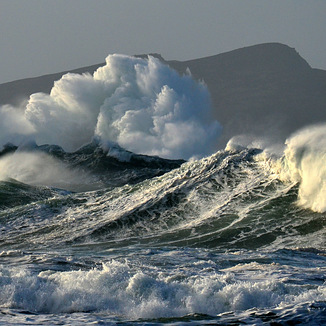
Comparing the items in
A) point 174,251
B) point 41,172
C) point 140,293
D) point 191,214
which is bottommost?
point 140,293

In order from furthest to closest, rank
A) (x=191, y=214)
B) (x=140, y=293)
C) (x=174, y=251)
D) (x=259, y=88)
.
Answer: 1. (x=259, y=88)
2. (x=191, y=214)
3. (x=174, y=251)
4. (x=140, y=293)

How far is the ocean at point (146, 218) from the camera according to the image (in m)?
13.0


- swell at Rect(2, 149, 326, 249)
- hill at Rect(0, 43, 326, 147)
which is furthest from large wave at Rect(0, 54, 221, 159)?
hill at Rect(0, 43, 326, 147)

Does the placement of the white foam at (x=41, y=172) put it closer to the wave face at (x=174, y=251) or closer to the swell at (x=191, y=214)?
the wave face at (x=174, y=251)

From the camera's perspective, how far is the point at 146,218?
26.5m

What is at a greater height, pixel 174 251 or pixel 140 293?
pixel 174 251

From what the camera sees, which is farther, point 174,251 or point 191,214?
point 191,214

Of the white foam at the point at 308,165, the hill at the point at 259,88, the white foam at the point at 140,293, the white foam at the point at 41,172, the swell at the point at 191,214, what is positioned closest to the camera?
the white foam at the point at 140,293

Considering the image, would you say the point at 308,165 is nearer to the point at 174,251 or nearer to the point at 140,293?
the point at 174,251

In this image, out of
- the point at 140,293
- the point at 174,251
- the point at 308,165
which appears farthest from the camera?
the point at 308,165

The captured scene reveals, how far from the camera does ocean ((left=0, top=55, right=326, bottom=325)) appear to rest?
13.0 m

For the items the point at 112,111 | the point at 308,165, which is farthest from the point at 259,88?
the point at 308,165

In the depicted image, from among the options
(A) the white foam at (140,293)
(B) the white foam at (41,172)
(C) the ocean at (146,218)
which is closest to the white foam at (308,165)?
(C) the ocean at (146,218)

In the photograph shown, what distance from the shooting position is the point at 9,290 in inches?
553
